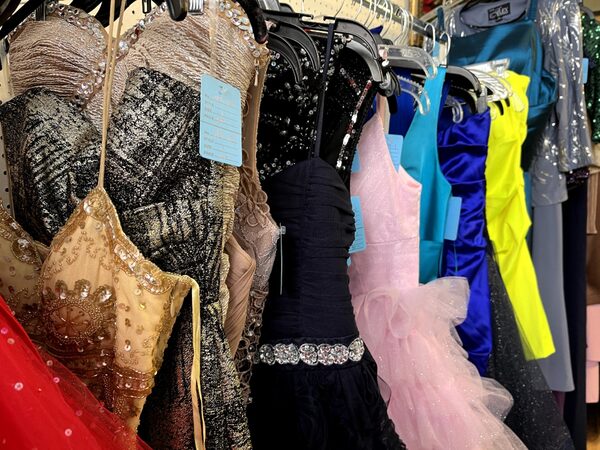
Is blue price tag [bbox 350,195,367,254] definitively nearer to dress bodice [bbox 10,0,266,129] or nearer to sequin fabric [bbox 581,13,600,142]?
dress bodice [bbox 10,0,266,129]

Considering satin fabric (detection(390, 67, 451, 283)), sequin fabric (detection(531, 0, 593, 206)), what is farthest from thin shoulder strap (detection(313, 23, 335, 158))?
sequin fabric (detection(531, 0, 593, 206))

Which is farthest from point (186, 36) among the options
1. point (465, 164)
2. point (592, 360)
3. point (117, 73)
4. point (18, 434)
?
point (592, 360)

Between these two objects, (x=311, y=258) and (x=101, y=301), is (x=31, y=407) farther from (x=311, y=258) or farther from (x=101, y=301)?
(x=311, y=258)

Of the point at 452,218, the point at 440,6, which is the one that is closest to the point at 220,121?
the point at 452,218

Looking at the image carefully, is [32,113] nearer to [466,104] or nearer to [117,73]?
[117,73]

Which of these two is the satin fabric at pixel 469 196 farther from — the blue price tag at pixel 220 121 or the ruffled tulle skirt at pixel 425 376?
the blue price tag at pixel 220 121

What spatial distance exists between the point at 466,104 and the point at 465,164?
14 cm

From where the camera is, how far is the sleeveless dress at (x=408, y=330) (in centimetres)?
89

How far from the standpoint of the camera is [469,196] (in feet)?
3.80

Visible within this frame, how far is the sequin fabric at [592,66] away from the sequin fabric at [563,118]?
111mm

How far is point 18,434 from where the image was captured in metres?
0.38

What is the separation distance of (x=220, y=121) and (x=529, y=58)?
1270 mm

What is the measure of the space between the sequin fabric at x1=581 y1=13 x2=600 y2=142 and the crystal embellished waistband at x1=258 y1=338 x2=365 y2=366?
1.32 m

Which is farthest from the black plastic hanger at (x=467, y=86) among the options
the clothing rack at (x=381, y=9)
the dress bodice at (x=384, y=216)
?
the dress bodice at (x=384, y=216)
